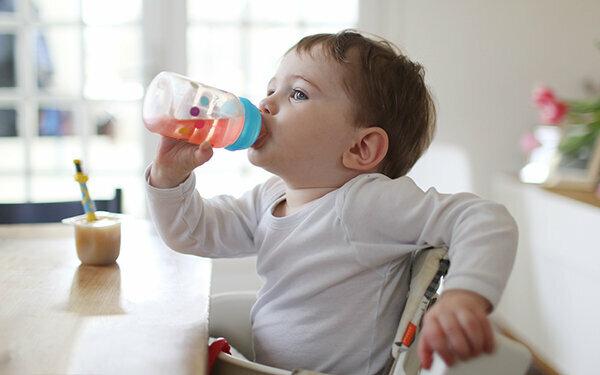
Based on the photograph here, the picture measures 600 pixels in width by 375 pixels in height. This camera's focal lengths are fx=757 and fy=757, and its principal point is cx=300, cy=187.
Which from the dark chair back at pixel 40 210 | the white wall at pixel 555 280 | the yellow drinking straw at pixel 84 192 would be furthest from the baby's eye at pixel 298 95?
the white wall at pixel 555 280

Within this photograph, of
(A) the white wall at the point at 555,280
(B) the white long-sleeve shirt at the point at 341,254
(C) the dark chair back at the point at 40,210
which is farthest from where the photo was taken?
(A) the white wall at the point at 555,280

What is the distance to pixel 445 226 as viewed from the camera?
1.06 m

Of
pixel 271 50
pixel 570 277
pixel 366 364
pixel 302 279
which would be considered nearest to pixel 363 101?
pixel 302 279

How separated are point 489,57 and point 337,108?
7.01ft

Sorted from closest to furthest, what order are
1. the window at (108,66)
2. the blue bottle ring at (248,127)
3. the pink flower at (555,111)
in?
1. the blue bottle ring at (248,127)
2. the pink flower at (555,111)
3. the window at (108,66)

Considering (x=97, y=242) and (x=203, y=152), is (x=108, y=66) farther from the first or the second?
(x=203, y=152)

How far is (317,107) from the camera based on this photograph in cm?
124

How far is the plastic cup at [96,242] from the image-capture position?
→ 54.7 inches

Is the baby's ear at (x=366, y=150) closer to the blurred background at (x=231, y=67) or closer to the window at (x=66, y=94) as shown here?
the blurred background at (x=231, y=67)

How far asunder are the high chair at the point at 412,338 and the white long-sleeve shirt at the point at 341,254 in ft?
0.14

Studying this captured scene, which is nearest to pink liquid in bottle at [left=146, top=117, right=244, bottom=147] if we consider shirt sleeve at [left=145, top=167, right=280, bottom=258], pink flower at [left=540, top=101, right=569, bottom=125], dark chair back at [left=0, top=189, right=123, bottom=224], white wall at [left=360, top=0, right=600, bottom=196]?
shirt sleeve at [left=145, top=167, right=280, bottom=258]

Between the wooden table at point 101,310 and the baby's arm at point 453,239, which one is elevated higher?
the baby's arm at point 453,239

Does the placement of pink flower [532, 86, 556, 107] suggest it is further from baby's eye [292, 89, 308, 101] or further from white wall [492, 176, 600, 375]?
baby's eye [292, 89, 308, 101]

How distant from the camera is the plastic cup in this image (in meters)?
1.39
